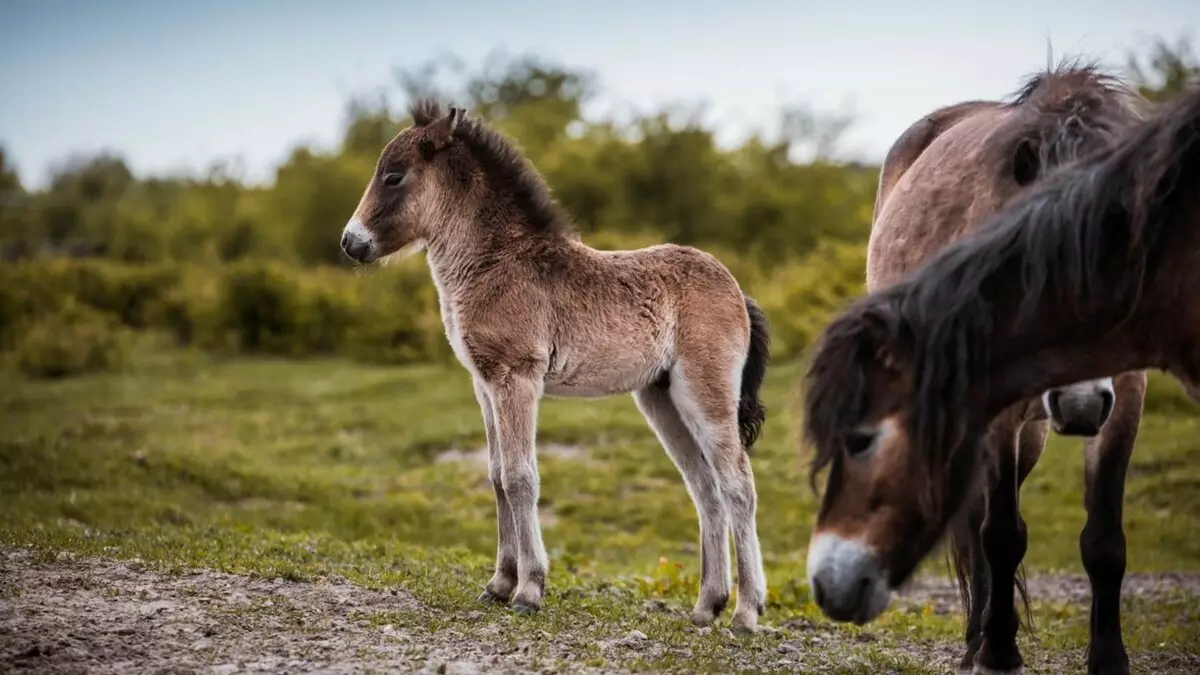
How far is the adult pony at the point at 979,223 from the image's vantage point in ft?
18.1

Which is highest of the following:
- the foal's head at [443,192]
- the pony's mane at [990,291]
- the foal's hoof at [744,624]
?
the foal's head at [443,192]

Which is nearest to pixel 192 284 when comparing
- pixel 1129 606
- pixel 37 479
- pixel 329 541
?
pixel 37 479

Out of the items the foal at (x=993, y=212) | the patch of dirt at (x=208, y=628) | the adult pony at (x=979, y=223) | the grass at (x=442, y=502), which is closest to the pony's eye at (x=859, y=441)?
the grass at (x=442, y=502)

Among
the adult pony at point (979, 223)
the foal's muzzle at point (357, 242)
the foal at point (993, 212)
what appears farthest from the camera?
the foal's muzzle at point (357, 242)

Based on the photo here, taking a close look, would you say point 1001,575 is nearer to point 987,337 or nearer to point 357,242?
point 987,337

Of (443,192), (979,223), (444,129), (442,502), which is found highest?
(444,129)

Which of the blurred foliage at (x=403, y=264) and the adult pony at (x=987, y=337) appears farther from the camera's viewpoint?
the blurred foliage at (x=403, y=264)

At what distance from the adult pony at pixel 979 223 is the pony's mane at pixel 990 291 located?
514 millimetres

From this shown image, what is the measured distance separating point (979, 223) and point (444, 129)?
359 centimetres

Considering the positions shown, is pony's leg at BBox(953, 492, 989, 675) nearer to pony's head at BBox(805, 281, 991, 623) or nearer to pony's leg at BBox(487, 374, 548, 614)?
pony's head at BBox(805, 281, 991, 623)

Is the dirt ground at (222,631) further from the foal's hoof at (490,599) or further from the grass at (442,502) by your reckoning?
the foal's hoof at (490,599)

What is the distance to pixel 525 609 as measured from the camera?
6820 millimetres

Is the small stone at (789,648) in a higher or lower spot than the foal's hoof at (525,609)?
lower

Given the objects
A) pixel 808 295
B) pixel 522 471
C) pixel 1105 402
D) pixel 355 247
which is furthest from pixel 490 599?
pixel 808 295
